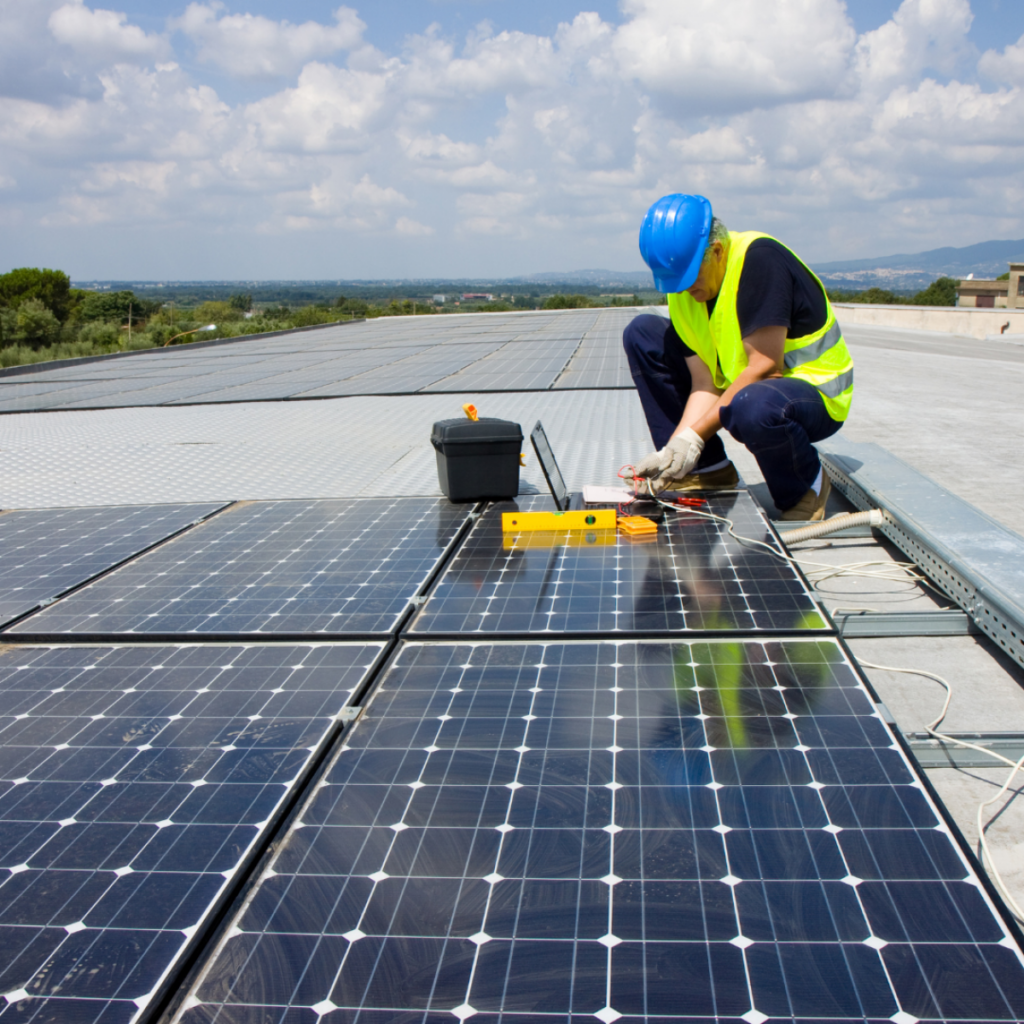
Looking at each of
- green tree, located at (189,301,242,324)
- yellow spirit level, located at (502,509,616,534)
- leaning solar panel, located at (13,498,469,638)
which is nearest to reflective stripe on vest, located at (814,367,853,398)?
yellow spirit level, located at (502,509,616,534)

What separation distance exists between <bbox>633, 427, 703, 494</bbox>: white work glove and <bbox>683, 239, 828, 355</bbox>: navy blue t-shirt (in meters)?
0.56

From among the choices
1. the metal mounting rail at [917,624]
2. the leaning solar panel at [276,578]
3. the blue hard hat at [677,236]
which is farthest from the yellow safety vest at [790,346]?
the leaning solar panel at [276,578]

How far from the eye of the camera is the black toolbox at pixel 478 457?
3.84m

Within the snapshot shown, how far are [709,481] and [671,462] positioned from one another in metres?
0.52

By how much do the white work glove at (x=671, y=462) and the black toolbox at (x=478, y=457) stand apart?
610mm

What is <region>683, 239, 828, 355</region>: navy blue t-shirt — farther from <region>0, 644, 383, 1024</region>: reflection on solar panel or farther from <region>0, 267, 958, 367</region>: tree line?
<region>0, 267, 958, 367</region>: tree line

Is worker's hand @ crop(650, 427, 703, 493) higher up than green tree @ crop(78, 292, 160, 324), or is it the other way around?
green tree @ crop(78, 292, 160, 324)

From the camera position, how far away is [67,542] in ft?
12.1

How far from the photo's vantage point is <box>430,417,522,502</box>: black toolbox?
3.84m

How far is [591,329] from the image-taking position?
57.0 feet

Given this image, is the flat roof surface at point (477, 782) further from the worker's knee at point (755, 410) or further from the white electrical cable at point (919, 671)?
the worker's knee at point (755, 410)

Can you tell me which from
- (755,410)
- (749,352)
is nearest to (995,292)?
(749,352)

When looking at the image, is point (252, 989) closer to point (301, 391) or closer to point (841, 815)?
point (841, 815)

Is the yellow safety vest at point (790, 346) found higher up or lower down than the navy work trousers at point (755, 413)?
higher up
